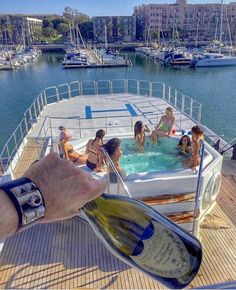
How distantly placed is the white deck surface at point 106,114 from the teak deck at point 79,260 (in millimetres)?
A: 4049

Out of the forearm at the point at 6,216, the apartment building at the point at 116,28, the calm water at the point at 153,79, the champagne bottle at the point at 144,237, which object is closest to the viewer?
the forearm at the point at 6,216

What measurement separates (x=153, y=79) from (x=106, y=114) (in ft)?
72.6

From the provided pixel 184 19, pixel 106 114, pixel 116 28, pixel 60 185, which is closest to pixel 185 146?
pixel 60 185

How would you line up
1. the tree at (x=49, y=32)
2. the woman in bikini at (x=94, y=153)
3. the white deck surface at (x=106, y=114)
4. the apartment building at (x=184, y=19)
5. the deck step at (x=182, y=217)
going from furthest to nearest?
the apartment building at (x=184, y=19) → the tree at (x=49, y=32) → the white deck surface at (x=106, y=114) → the woman in bikini at (x=94, y=153) → the deck step at (x=182, y=217)

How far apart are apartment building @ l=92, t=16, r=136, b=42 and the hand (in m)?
82.7

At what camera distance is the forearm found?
0.80 metres

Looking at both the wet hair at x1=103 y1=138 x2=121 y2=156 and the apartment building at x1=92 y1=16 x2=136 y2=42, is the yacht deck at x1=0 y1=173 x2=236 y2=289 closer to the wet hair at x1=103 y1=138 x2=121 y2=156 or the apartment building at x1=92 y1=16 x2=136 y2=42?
the wet hair at x1=103 y1=138 x2=121 y2=156

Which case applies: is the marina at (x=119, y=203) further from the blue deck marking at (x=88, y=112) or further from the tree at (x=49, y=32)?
the tree at (x=49, y=32)

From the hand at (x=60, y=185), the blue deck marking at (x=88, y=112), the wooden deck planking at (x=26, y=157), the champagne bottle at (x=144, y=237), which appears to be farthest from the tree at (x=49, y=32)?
the hand at (x=60, y=185)

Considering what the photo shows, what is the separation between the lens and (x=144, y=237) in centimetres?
120

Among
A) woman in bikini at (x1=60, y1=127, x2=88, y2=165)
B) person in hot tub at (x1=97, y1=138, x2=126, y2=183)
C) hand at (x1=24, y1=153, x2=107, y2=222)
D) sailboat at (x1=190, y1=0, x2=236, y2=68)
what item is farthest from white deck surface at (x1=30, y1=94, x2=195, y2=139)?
sailboat at (x1=190, y1=0, x2=236, y2=68)

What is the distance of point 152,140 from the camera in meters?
6.70

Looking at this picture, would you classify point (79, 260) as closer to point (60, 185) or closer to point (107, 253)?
point (107, 253)

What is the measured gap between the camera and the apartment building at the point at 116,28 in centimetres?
7962
